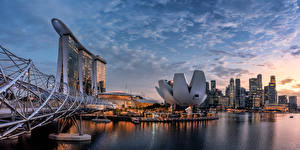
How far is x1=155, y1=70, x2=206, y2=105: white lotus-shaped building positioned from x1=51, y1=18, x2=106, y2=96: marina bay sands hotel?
29112 mm

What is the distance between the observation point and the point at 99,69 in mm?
146500

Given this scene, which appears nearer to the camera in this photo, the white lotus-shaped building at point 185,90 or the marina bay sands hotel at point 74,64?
the marina bay sands hotel at point 74,64

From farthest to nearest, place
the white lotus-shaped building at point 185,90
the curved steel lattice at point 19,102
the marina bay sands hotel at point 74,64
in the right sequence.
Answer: the white lotus-shaped building at point 185,90 < the marina bay sands hotel at point 74,64 < the curved steel lattice at point 19,102

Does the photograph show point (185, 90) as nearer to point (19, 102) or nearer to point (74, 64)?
point (74, 64)

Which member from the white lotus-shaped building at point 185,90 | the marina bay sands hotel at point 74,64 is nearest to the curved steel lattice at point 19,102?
the marina bay sands hotel at point 74,64

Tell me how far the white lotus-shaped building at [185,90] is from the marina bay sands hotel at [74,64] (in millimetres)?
29112

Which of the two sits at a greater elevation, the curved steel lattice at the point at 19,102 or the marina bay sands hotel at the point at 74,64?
the marina bay sands hotel at the point at 74,64

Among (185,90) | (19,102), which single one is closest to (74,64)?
(185,90)

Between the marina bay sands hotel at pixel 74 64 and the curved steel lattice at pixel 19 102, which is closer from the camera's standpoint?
the curved steel lattice at pixel 19 102

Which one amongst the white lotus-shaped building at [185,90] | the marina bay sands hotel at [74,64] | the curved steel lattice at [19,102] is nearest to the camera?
the curved steel lattice at [19,102]

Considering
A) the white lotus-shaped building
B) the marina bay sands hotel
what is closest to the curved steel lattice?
the marina bay sands hotel

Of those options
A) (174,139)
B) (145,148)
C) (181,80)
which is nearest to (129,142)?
(145,148)

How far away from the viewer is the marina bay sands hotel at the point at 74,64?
53.5 m

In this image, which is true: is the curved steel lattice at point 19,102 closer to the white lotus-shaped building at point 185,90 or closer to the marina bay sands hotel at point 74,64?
→ the marina bay sands hotel at point 74,64
